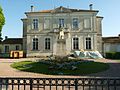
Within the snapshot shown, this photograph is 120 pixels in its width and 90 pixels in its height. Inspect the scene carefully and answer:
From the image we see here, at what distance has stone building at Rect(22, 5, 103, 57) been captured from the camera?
1521 inches

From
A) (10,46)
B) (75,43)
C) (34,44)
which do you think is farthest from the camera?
(10,46)

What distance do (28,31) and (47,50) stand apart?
192 inches

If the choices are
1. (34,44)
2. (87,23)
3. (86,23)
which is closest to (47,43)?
(34,44)

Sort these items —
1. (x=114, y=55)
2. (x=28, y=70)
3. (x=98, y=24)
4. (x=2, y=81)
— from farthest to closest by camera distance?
(x=98, y=24), (x=114, y=55), (x=28, y=70), (x=2, y=81)

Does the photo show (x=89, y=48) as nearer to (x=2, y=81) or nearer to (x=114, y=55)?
(x=114, y=55)

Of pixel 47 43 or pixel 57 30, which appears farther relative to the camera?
pixel 47 43

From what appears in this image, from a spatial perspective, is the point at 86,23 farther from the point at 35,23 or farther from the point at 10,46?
the point at 10,46

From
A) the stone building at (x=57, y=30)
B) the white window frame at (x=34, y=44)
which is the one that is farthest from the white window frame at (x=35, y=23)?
the white window frame at (x=34, y=44)

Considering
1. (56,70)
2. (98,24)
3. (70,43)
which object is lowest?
(56,70)

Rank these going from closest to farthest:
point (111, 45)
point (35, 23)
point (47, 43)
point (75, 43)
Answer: point (75, 43)
point (47, 43)
point (35, 23)
point (111, 45)

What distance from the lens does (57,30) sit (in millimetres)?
38500

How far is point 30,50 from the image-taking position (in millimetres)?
38969

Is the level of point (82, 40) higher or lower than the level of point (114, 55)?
higher

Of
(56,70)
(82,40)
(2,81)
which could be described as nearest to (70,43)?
(82,40)
